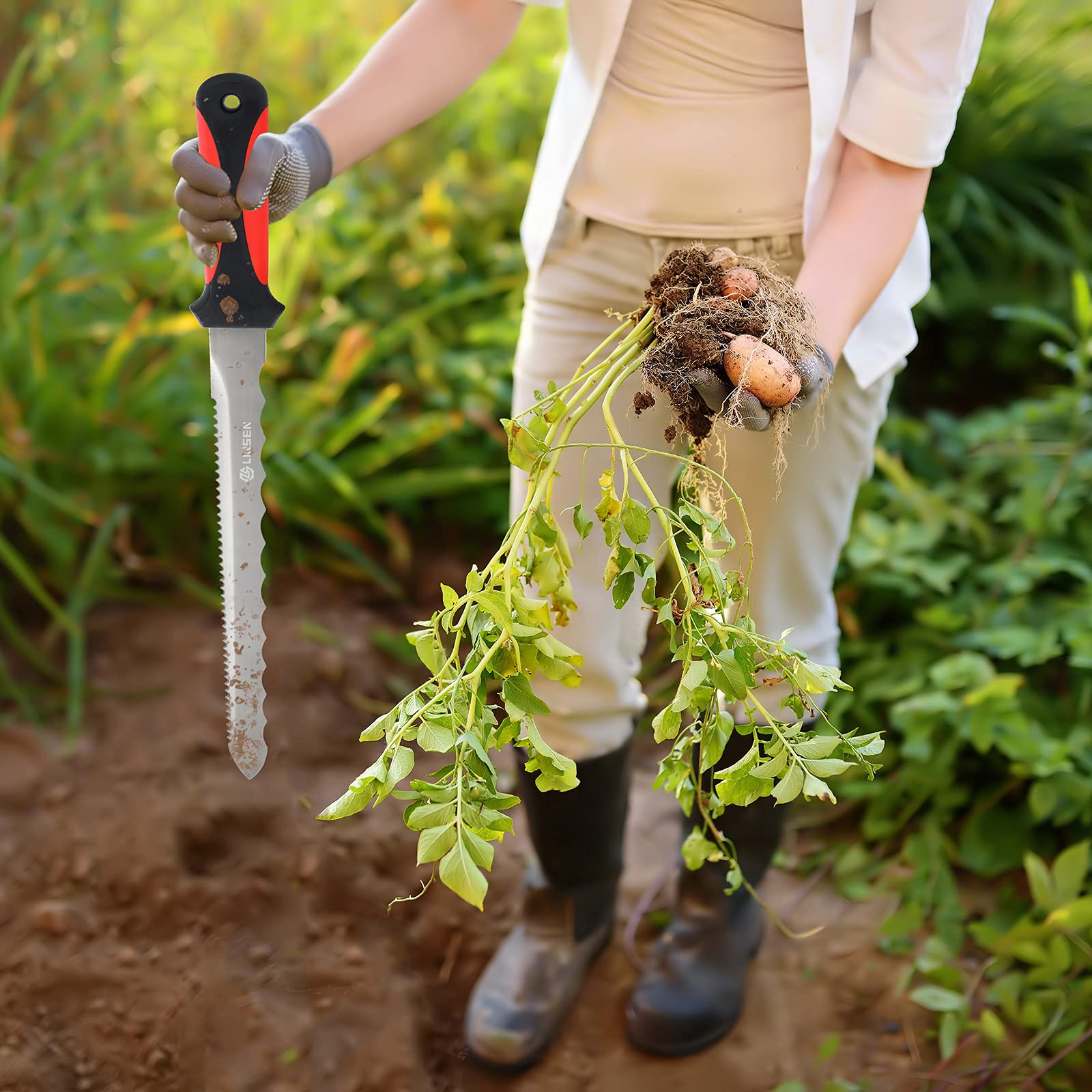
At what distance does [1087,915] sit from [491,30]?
4.61ft

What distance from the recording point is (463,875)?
2.64 ft

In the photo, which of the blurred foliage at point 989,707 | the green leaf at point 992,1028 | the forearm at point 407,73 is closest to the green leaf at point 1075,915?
the blurred foliage at point 989,707

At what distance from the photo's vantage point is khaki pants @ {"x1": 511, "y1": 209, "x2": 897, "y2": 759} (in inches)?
49.2

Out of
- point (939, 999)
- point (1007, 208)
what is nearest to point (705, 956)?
point (939, 999)

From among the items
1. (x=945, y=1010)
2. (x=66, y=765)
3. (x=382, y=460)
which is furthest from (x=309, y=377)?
(x=945, y=1010)

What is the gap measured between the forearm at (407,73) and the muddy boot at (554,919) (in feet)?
2.76

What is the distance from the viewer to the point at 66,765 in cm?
189

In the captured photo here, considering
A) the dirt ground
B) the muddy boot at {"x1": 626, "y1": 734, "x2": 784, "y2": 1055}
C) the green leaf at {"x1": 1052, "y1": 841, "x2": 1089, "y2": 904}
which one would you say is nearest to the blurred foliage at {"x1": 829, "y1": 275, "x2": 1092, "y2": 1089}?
the green leaf at {"x1": 1052, "y1": 841, "x2": 1089, "y2": 904}

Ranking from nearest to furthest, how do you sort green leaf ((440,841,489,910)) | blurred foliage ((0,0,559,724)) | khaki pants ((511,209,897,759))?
green leaf ((440,841,489,910)) → khaki pants ((511,209,897,759)) → blurred foliage ((0,0,559,724))

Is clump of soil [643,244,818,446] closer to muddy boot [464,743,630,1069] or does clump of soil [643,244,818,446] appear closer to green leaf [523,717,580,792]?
green leaf [523,717,580,792]

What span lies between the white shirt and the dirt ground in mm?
980

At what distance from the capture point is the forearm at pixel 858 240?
1.07 metres

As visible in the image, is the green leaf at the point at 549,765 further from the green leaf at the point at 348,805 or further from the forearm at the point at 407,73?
the forearm at the point at 407,73

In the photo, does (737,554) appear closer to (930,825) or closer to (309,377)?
Answer: (930,825)
